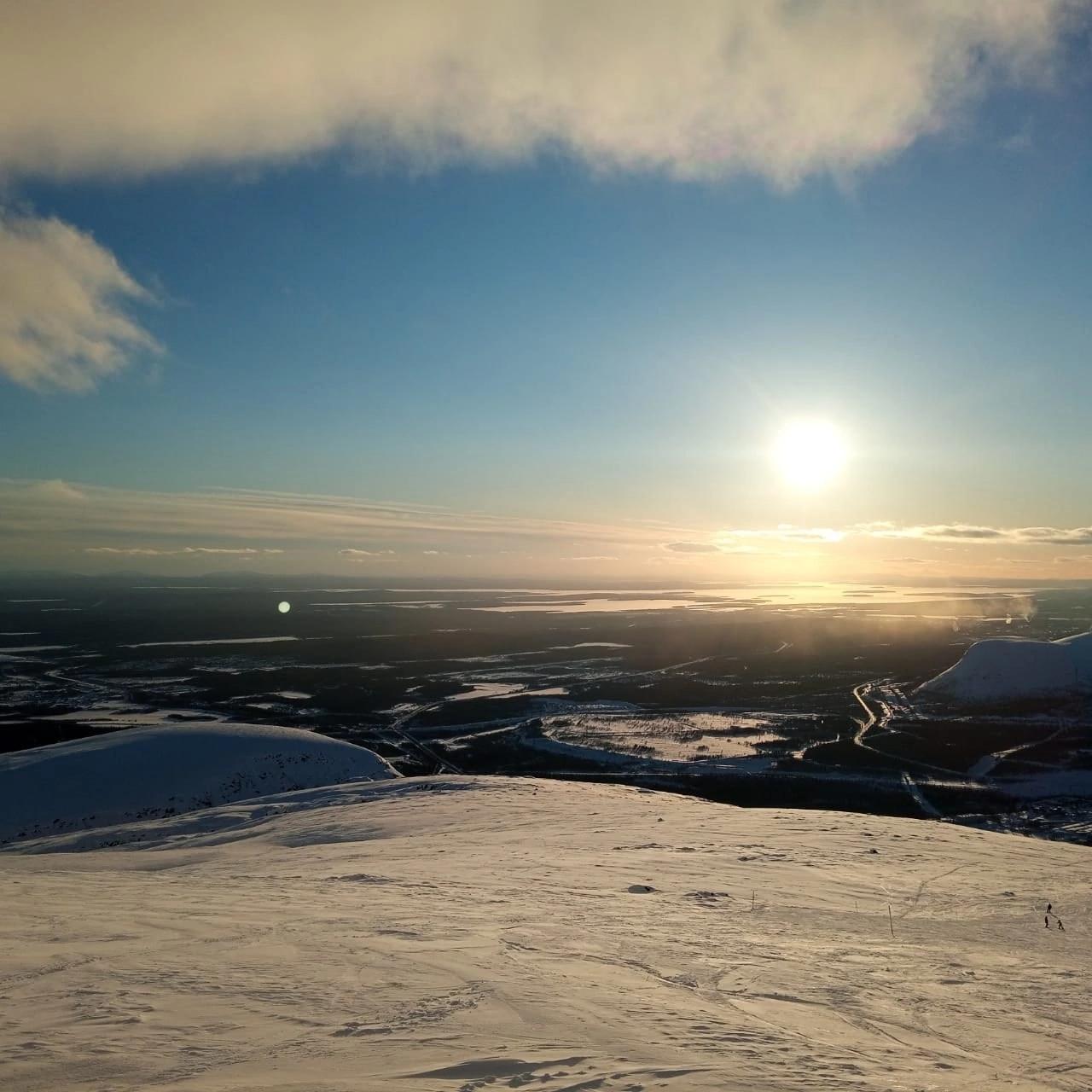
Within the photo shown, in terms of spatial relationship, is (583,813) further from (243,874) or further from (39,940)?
(39,940)

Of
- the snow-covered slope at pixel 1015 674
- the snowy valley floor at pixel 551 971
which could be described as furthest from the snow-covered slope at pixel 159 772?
the snow-covered slope at pixel 1015 674

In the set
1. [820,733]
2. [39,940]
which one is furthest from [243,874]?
[820,733]

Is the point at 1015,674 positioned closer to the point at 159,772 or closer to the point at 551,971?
the point at 159,772

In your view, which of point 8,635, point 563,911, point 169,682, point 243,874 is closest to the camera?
point 563,911

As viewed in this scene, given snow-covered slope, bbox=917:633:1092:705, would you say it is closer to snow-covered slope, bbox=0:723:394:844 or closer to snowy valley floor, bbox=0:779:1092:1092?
snow-covered slope, bbox=0:723:394:844

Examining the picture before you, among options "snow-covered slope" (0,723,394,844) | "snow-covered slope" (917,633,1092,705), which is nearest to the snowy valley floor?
"snow-covered slope" (0,723,394,844)

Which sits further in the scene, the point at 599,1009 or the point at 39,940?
the point at 39,940
